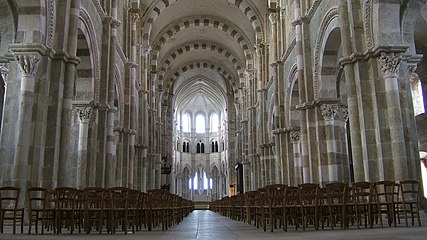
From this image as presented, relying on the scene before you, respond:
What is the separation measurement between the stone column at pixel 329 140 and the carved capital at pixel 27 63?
10680 mm

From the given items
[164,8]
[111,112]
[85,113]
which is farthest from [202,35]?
[85,113]

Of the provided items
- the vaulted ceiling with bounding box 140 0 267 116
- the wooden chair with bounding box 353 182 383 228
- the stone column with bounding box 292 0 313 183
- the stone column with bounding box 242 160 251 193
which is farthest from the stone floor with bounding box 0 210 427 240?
the stone column with bounding box 242 160 251 193

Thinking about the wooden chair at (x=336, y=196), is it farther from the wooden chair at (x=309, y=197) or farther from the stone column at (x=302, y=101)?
the stone column at (x=302, y=101)

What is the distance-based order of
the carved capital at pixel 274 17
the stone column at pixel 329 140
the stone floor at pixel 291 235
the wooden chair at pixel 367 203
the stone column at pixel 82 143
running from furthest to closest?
the carved capital at pixel 274 17
the stone column at pixel 329 140
the stone column at pixel 82 143
the wooden chair at pixel 367 203
the stone floor at pixel 291 235

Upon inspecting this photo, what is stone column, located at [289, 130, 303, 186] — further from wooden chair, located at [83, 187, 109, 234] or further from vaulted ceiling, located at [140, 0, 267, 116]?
wooden chair, located at [83, 187, 109, 234]

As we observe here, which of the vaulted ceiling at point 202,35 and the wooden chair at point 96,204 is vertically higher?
the vaulted ceiling at point 202,35

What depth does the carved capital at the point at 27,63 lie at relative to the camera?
10648 millimetres

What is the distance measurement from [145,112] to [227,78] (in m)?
18.5

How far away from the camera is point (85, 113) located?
52.3 ft

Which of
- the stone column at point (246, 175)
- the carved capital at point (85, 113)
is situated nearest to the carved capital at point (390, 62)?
the carved capital at point (85, 113)

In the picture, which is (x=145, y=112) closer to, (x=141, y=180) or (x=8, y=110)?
(x=141, y=180)

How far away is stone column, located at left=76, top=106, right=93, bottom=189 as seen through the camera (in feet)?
50.4

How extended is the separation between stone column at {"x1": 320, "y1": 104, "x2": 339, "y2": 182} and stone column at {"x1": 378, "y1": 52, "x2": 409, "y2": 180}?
191 inches

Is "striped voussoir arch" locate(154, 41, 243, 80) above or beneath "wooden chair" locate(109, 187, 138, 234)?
above
